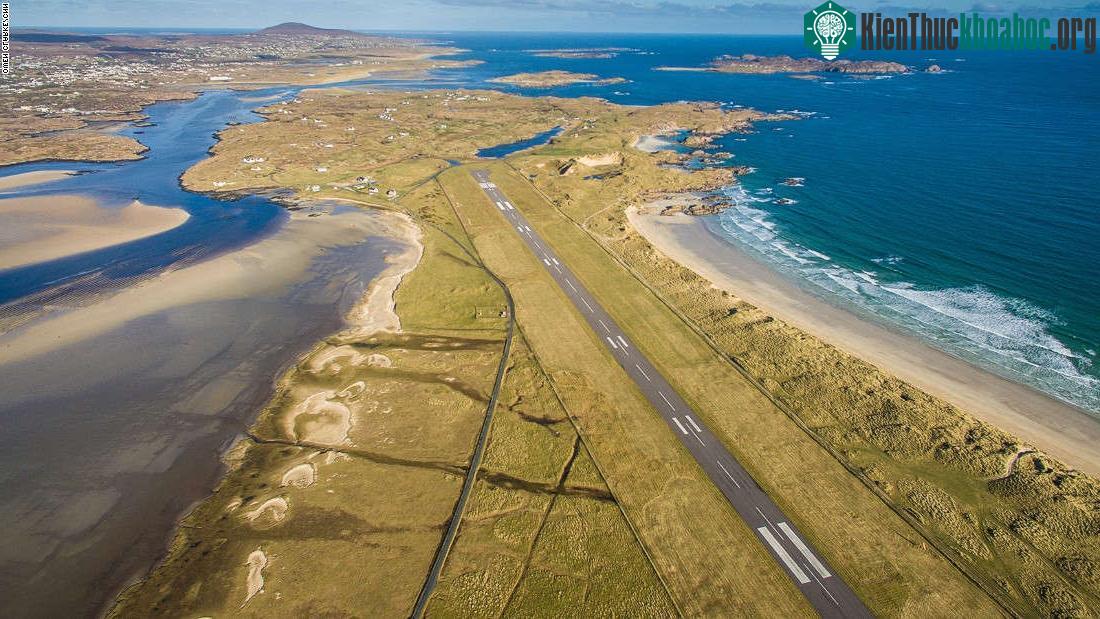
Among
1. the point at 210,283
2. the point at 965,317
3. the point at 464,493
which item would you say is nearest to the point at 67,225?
the point at 210,283

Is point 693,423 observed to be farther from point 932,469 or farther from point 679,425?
point 932,469

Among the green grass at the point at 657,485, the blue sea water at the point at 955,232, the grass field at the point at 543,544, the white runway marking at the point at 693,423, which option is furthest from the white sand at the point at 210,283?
the blue sea water at the point at 955,232

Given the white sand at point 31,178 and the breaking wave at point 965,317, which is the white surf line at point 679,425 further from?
the white sand at point 31,178

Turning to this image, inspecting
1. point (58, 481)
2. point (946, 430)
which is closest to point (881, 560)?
point (946, 430)

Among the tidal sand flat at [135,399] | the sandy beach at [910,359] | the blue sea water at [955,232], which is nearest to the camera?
the tidal sand flat at [135,399]

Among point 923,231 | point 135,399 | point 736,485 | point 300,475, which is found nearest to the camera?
point 736,485
